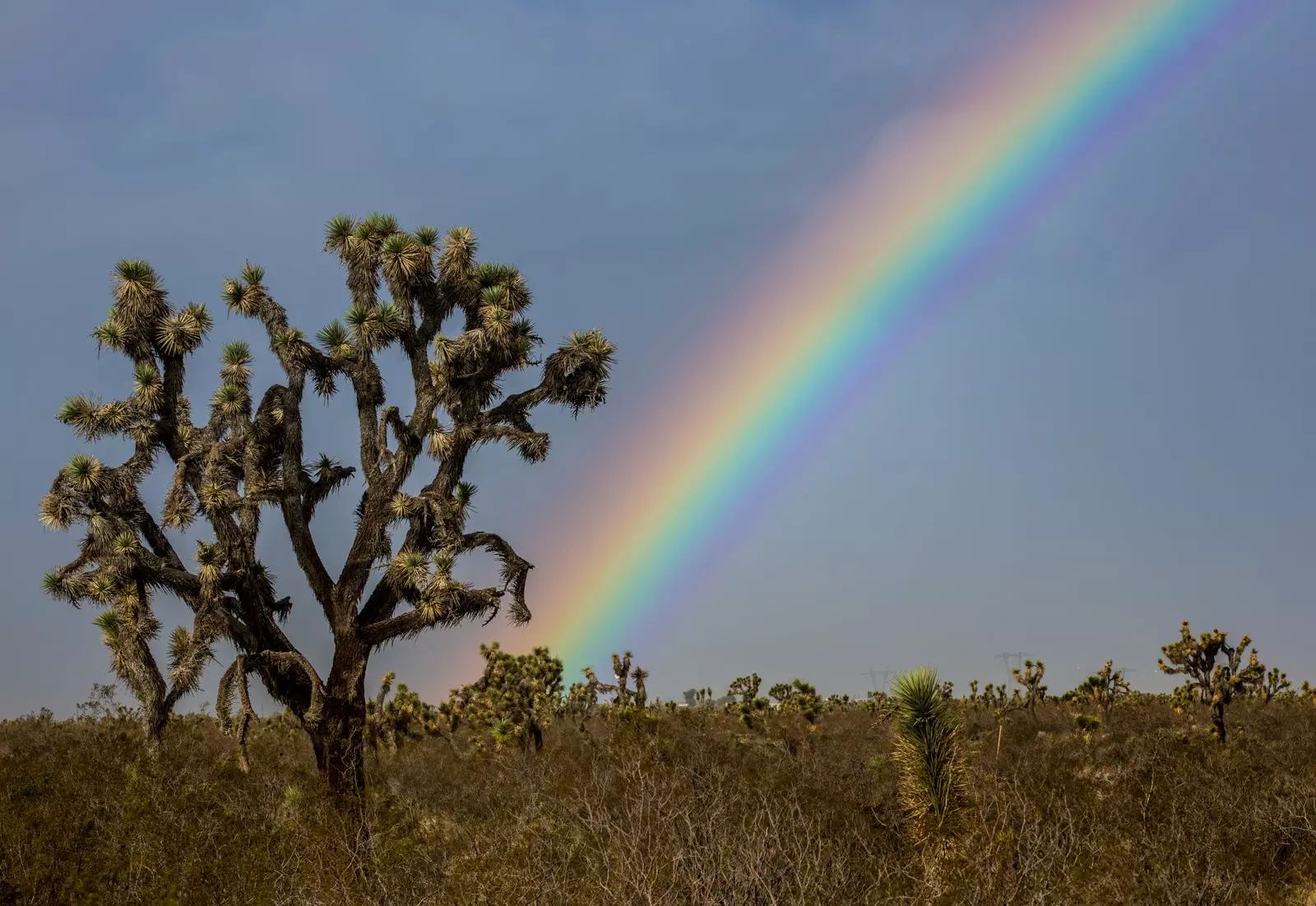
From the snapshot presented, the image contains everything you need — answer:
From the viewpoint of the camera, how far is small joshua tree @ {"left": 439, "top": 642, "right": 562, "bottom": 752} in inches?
1022

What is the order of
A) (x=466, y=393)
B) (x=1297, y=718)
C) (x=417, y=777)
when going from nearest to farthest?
(x=466, y=393) < (x=417, y=777) < (x=1297, y=718)

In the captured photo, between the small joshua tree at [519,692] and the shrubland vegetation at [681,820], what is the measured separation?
0.11 meters

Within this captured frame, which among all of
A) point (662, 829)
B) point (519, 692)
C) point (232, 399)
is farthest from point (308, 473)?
point (662, 829)

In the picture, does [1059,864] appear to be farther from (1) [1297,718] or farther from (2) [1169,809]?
(1) [1297,718]

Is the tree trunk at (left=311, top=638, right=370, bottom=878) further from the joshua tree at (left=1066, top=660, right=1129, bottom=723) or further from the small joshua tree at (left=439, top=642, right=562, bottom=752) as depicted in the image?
the joshua tree at (left=1066, top=660, right=1129, bottom=723)

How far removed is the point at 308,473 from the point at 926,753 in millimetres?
14905

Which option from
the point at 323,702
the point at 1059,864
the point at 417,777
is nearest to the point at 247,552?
the point at 323,702

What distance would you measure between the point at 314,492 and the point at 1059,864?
1696 cm

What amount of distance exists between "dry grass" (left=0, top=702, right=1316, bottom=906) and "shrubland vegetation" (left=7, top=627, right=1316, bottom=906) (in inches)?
2.1

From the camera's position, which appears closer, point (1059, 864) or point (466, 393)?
point (1059, 864)

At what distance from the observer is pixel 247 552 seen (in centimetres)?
2069

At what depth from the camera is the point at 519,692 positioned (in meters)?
26.1

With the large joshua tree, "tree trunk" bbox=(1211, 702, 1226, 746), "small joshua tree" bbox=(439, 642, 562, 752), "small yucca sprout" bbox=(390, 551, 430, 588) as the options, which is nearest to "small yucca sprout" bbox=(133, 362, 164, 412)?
the large joshua tree

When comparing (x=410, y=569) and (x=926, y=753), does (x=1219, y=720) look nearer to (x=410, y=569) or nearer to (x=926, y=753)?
(x=926, y=753)
